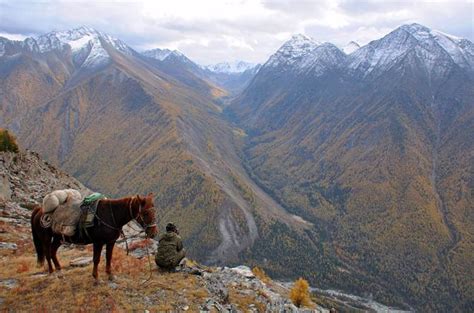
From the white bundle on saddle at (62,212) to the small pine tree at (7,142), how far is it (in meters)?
36.4

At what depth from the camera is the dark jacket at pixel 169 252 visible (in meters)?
22.2

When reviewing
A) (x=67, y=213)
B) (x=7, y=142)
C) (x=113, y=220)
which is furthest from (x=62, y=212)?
(x=7, y=142)

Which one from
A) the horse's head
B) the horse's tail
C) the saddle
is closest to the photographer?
A: the horse's head

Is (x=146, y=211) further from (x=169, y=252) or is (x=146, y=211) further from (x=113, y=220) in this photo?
(x=169, y=252)

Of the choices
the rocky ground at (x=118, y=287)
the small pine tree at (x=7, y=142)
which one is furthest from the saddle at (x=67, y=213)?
the small pine tree at (x=7, y=142)

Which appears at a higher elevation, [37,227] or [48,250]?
[37,227]

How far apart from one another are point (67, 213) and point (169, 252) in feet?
20.6

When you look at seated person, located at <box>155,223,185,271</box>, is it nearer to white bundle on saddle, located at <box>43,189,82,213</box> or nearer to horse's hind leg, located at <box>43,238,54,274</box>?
horse's hind leg, located at <box>43,238,54,274</box>

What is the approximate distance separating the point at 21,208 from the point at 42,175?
14.4m

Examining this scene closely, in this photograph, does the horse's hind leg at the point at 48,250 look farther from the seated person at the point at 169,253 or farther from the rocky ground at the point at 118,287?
the seated person at the point at 169,253

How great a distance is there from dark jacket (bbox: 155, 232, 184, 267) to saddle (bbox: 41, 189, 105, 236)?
5.20 meters

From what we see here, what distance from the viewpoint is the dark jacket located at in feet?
72.8

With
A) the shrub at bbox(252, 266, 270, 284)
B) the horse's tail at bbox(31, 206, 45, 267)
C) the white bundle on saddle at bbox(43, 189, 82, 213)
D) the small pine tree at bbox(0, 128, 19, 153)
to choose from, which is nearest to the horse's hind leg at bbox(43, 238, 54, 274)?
the horse's tail at bbox(31, 206, 45, 267)

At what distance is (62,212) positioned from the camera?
60.8 feet
